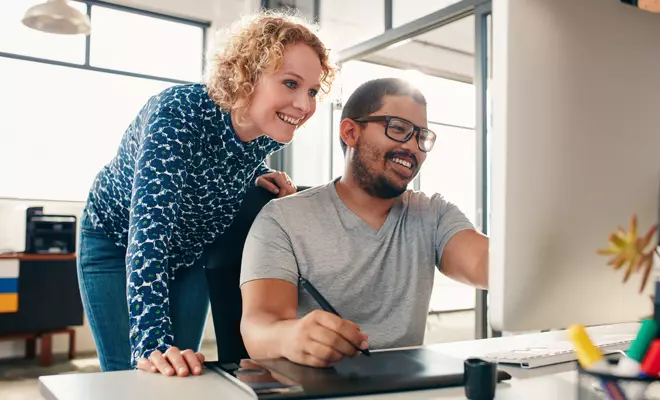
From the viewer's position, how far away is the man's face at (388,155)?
138 cm

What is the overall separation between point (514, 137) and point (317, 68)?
91 cm

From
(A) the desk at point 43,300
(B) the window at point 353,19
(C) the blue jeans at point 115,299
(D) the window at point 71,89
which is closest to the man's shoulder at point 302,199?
(C) the blue jeans at point 115,299

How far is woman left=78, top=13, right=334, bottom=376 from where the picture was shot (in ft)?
3.60

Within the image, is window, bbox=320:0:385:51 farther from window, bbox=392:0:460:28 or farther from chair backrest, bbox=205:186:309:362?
chair backrest, bbox=205:186:309:362

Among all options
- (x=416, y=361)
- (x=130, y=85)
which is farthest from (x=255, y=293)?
(x=130, y=85)

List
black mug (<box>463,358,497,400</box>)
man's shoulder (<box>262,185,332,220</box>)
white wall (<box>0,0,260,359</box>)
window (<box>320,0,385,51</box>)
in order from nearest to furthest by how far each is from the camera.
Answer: black mug (<box>463,358,497,400</box>) < man's shoulder (<box>262,185,332,220</box>) < window (<box>320,0,385,51</box>) < white wall (<box>0,0,260,359</box>)

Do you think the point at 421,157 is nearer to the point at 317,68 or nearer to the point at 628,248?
the point at 317,68

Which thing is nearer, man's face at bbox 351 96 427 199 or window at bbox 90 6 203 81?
man's face at bbox 351 96 427 199

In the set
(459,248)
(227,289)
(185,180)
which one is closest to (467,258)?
(459,248)

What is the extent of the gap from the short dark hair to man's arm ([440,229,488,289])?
34cm

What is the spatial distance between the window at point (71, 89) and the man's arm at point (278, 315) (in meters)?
3.83

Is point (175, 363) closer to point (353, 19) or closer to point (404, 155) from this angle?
point (404, 155)

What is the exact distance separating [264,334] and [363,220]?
0.40 meters

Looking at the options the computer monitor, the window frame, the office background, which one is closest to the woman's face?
the computer monitor
